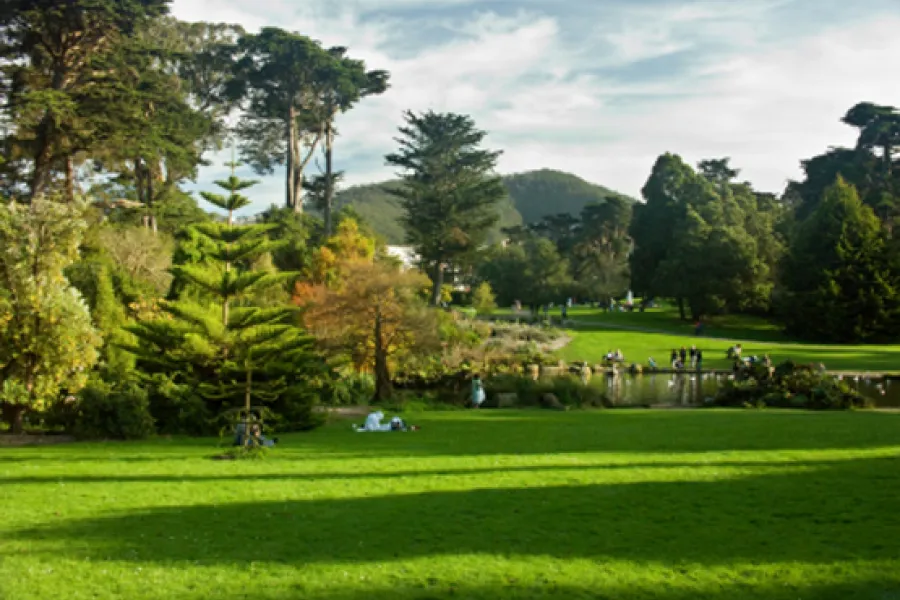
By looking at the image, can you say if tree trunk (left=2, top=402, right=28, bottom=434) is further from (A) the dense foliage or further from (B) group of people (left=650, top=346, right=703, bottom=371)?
(B) group of people (left=650, top=346, right=703, bottom=371)

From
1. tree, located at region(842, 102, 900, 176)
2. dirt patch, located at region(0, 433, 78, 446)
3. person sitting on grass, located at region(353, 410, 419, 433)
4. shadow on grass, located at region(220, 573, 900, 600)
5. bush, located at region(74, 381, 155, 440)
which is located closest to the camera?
shadow on grass, located at region(220, 573, 900, 600)

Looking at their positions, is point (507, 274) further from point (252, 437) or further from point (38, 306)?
point (252, 437)

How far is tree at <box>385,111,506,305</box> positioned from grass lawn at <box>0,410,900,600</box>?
1669 inches

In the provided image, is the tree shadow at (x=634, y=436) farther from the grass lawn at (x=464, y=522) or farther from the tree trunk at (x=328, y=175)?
the tree trunk at (x=328, y=175)

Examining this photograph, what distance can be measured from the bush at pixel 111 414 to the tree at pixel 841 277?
45.1 m

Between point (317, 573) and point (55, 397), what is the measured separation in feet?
40.4

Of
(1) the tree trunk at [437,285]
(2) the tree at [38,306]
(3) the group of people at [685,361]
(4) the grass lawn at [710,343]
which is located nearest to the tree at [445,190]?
(1) the tree trunk at [437,285]

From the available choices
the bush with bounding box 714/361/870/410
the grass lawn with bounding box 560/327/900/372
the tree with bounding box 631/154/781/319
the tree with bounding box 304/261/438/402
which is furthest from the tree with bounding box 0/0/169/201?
the tree with bounding box 631/154/781/319

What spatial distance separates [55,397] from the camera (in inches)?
636

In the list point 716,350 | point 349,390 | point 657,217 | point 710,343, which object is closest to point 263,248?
point 349,390

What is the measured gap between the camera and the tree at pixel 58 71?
26.9 meters

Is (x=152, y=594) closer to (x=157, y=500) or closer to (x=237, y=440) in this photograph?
(x=157, y=500)

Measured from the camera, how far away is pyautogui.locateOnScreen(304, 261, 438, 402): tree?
82.5ft

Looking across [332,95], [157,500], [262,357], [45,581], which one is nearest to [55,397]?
[262,357]
